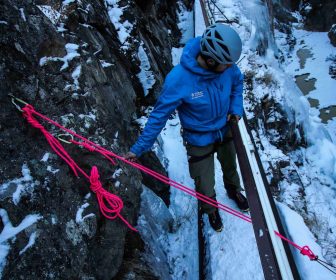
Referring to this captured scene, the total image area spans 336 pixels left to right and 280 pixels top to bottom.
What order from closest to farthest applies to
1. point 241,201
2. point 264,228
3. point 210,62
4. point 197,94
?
point 264,228, point 210,62, point 197,94, point 241,201

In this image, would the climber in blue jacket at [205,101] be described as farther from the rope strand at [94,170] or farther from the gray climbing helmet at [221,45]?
the rope strand at [94,170]

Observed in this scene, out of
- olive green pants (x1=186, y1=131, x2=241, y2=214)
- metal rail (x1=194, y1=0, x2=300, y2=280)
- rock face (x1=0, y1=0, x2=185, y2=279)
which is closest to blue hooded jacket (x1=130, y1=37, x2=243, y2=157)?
olive green pants (x1=186, y1=131, x2=241, y2=214)

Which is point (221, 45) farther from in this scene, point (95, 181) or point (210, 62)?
point (95, 181)

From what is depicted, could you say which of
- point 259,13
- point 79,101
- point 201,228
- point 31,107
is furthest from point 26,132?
point 259,13

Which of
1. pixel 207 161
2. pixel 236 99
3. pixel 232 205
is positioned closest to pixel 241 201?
pixel 232 205

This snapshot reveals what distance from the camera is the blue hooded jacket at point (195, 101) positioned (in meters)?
2.91

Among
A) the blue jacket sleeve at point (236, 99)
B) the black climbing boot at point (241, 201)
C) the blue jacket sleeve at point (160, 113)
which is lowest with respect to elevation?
the black climbing boot at point (241, 201)

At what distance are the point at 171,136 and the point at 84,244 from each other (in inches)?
158

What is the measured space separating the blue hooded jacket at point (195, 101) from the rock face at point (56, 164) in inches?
22.2

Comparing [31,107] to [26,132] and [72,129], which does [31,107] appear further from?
[72,129]

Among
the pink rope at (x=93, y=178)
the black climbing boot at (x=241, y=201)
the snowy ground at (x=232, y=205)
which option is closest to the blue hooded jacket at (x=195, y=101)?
the pink rope at (x=93, y=178)

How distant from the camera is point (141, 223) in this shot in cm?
350

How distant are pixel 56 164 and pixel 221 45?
5.44 ft

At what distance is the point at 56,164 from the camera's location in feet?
8.68
